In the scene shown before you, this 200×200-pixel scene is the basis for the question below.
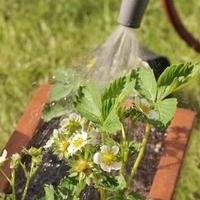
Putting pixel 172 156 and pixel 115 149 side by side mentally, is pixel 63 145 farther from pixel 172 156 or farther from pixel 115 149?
pixel 172 156

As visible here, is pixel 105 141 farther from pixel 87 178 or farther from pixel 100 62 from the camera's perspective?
pixel 100 62

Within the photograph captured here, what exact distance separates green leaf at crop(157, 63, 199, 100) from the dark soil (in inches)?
6.0

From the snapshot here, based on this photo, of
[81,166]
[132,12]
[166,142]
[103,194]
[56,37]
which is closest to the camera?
[81,166]

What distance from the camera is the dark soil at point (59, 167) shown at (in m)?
1.34

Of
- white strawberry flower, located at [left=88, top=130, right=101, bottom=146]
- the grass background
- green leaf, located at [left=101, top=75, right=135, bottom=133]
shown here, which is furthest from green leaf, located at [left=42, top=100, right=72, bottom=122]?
the grass background

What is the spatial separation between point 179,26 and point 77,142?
1.09 metres

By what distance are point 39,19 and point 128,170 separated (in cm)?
111

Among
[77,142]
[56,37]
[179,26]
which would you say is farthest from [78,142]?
[56,37]

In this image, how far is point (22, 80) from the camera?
2152 millimetres

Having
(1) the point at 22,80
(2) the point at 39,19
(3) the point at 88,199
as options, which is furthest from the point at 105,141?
(2) the point at 39,19

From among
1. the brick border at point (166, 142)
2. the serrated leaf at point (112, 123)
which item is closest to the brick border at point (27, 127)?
the brick border at point (166, 142)

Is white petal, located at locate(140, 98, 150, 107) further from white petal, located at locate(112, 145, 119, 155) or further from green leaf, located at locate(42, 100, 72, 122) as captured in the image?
green leaf, located at locate(42, 100, 72, 122)

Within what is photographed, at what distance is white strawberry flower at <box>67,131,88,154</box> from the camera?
1065mm

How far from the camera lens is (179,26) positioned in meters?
2.09
